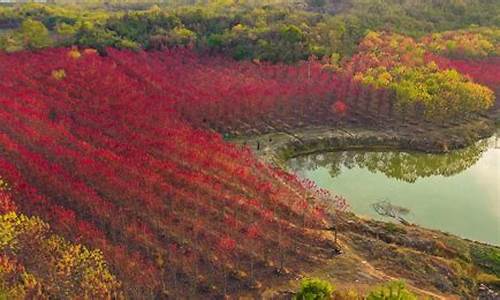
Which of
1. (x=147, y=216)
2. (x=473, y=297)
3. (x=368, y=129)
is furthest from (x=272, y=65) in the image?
(x=473, y=297)

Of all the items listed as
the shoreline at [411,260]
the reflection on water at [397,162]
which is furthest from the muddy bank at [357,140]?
the shoreline at [411,260]

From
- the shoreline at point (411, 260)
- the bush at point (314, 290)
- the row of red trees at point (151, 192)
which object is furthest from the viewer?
the shoreline at point (411, 260)

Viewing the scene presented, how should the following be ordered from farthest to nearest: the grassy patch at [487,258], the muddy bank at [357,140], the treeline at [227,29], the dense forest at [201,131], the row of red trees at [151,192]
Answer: the treeline at [227,29] < the muddy bank at [357,140] < the grassy patch at [487,258] < the row of red trees at [151,192] < the dense forest at [201,131]

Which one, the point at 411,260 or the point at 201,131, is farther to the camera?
the point at 201,131

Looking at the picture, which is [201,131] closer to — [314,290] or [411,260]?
[411,260]

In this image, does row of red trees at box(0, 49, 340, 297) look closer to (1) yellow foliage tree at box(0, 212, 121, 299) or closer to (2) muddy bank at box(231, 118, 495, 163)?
(1) yellow foliage tree at box(0, 212, 121, 299)

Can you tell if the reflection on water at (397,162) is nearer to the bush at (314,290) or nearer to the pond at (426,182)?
the pond at (426,182)

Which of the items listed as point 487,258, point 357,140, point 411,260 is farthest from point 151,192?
point 357,140
